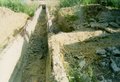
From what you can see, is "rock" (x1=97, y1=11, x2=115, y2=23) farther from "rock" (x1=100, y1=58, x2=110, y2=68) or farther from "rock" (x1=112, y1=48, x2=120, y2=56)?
"rock" (x1=100, y1=58, x2=110, y2=68)

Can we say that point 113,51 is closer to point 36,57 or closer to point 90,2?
point 36,57

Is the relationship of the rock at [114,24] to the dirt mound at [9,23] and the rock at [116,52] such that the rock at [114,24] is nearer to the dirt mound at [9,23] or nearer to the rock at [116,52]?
the rock at [116,52]

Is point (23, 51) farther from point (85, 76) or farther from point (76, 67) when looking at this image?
point (85, 76)

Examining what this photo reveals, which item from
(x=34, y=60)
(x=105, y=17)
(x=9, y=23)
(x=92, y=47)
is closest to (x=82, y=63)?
(x=92, y=47)

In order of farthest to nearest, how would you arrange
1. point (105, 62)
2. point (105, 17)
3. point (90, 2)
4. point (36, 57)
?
point (90, 2)
point (105, 17)
point (36, 57)
point (105, 62)

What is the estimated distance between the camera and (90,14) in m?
10.9

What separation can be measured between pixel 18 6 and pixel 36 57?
5.67 m

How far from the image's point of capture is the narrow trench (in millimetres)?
7305

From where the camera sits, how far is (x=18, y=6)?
1371cm

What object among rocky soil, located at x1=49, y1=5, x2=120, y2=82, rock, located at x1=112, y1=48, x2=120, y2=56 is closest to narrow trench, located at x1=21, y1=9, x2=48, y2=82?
rocky soil, located at x1=49, y1=5, x2=120, y2=82

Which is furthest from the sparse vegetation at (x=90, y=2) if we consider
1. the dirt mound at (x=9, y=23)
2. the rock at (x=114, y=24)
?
the rock at (x=114, y=24)

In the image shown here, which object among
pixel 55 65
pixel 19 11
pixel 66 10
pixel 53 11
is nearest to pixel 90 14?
pixel 66 10

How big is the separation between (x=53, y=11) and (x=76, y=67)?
7.82m

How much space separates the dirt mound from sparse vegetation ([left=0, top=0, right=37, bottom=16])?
61 centimetres
